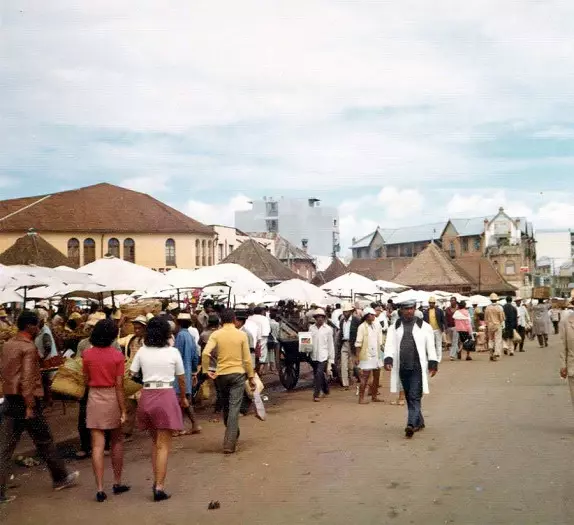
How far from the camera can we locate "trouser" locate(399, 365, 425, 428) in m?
10.2

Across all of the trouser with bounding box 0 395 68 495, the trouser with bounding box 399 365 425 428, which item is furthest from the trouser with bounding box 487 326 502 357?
the trouser with bounding box 0 395 68 495

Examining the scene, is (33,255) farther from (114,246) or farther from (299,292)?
(114,246)

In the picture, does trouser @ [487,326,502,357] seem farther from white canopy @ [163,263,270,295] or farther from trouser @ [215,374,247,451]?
trouser @ [215,374,247,451]

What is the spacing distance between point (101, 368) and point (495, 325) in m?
17.9

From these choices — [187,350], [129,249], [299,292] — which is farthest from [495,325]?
[129,249]

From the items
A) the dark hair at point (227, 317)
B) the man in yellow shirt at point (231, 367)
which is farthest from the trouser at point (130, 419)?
the dark hair at point (227, 317)

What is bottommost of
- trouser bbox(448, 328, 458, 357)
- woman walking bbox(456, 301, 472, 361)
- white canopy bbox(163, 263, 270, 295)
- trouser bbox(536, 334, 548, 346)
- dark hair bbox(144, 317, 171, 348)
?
trouser bbox(536, 334, 548, 346)

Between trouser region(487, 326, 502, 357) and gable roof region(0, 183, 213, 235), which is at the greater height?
gable roof region(0, 183, 213, 235)

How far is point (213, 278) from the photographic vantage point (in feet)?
52.9

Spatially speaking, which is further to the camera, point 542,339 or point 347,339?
point 542,339

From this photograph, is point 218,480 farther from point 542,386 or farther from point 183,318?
point 542,386

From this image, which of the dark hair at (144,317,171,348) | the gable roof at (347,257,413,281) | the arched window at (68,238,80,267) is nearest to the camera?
the dark hair at (144,317,171,348)

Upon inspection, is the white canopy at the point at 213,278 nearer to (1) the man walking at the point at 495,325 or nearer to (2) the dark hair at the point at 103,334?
(2) the dark hair at the point at 103,334

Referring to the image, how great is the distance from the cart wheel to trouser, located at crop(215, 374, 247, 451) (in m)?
7.00
